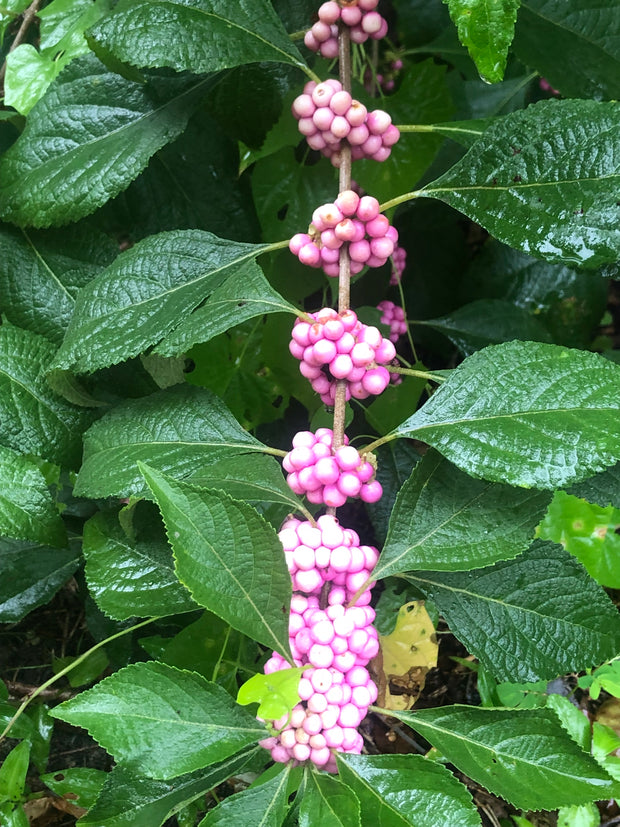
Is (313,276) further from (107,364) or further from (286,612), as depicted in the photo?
(286,612)

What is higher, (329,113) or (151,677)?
(329,113)

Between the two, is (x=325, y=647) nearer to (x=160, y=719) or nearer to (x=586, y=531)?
(x=160, y=719)

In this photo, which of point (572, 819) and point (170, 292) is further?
point (572, 819)

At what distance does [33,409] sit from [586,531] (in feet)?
2.94

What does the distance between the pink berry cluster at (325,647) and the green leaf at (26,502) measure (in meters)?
0.27

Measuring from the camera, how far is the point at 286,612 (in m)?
0.47

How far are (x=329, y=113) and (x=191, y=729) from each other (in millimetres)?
516

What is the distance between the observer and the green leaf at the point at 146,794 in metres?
0.53

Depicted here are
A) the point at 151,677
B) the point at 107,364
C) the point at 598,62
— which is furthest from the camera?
the point at 598,62

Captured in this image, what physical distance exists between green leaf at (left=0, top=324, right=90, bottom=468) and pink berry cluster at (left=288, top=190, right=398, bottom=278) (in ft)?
0.95

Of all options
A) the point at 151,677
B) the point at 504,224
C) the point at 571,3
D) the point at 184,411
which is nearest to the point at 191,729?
the point at 151,677

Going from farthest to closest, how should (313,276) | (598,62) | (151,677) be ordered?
(313,276), (598,62), (151,677)

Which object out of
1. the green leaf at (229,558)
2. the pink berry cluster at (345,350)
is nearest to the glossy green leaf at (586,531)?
the pink berry cluster at (345,350)

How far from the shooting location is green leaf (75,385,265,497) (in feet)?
1.91
